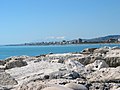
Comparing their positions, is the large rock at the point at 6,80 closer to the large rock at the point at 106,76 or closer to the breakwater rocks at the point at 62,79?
the breakwater rocks at the point at 62,79

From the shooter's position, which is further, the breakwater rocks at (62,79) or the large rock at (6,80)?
the large rock at (6,80)

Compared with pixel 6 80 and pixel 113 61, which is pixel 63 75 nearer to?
pixel 6 80

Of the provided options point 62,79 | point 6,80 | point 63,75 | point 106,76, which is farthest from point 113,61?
point 62,79

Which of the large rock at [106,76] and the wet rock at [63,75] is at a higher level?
the wet rock at [63,75]

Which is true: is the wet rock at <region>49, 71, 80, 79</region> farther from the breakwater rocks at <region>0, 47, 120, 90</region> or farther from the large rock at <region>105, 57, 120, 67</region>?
the large rock at <region>105, 57, 120, 67</region>

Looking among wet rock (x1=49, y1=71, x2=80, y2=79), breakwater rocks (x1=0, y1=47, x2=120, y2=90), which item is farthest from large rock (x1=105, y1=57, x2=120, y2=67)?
wet rock (x1=49, y1=71, x2=80, y2=79)

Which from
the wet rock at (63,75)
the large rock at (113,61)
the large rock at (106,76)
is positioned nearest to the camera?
the wet rock at (63,75)

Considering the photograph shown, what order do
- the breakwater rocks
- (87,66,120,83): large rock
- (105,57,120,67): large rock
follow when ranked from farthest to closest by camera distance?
(105,57,120,67): large rock < (87,66,120,83): large rock < the breakwater rocks

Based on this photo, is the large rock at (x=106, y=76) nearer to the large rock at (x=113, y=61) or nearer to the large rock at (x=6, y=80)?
the large rock at (x=6, y=80)

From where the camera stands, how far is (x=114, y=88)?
6.68 m

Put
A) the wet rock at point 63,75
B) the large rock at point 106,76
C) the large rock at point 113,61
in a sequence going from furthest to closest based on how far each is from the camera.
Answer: the large rock at point 113,61 < the large rock at point 106,76 < the wet rock at point 63,75

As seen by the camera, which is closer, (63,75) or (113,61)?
(63,75)

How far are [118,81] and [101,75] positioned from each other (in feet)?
2.58

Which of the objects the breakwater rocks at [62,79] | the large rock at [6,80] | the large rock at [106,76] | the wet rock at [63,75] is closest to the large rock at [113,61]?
the breakwater rocks at [62,79]
